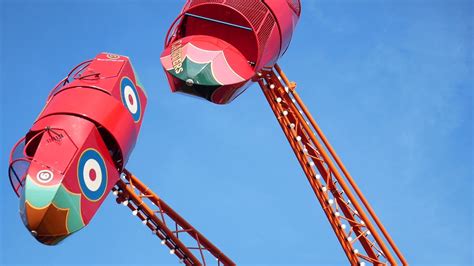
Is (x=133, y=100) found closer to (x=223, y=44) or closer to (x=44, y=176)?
(x=223, y=44)

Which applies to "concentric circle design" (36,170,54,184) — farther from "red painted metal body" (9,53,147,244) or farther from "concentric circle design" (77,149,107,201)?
"concentric circle design" (77,149,107,201)

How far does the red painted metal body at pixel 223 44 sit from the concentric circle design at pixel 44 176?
12.9ft

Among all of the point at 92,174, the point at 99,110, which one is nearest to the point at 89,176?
the point at 92,174

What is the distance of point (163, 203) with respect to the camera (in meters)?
24.7

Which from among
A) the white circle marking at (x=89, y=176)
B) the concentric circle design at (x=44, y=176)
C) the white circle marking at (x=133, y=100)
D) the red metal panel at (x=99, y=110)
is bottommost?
the concentric circle design at (x=44, y=176)

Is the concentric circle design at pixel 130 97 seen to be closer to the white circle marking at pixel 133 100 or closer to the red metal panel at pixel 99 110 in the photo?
the white circle marking at pixel 133 100

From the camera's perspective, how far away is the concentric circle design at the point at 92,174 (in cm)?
2123

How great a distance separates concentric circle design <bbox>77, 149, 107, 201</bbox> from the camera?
21.2 m

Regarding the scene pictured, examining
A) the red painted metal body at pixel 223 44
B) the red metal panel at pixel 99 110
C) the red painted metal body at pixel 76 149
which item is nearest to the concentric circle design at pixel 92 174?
the red painted metal body at pixel 76 149

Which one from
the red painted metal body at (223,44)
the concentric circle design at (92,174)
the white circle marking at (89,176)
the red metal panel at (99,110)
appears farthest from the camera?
the red painted metal body at (223,44)

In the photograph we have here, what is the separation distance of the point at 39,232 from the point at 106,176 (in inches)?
89.9

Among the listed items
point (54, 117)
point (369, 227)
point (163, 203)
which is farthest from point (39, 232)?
point (369, 227)

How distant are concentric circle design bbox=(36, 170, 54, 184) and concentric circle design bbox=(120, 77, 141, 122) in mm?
2894

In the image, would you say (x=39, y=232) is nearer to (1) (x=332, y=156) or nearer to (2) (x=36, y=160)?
(2) (x=36, y=160)
